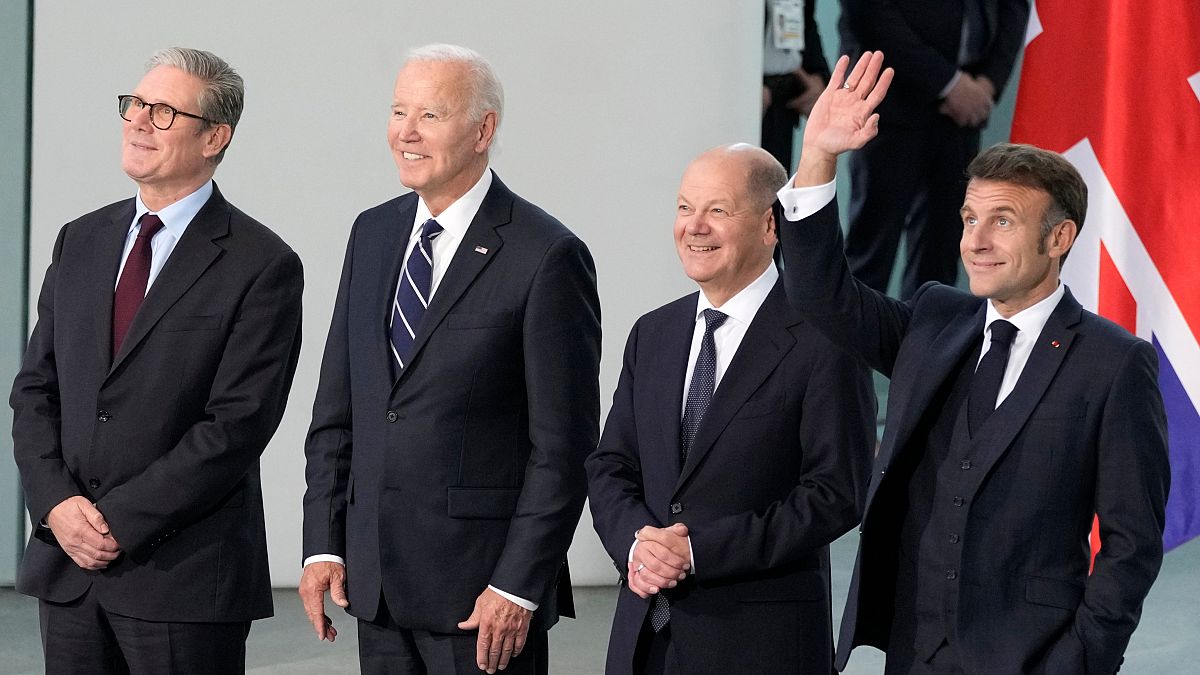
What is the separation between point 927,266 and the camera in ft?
18.9

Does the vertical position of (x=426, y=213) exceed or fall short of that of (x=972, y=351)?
it exceeds it

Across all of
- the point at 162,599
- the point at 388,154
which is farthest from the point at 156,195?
the point at 388,154

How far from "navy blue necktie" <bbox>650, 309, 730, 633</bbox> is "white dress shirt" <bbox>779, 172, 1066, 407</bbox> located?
1.18 feet

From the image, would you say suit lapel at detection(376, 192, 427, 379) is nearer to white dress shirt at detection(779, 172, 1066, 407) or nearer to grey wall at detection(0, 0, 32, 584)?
white dress shirt at detection(779, 172, 1066, 407)

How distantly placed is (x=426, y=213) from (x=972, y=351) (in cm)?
104

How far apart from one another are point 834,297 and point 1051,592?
22.2 inches

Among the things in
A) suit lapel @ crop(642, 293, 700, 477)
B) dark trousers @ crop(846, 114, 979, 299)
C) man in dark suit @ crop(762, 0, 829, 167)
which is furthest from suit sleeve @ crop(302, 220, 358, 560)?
dark trousers @ crop(846, 114, 979, 299)

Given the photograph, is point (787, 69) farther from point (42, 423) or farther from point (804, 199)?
point (42, 423)

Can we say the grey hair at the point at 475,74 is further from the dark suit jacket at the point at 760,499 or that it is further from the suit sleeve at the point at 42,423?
the suit sleeve at the point at 42,423

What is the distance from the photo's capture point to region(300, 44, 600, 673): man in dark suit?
97.0 inches

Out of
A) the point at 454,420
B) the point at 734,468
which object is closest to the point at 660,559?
the point at 734,468

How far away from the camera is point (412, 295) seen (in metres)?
2.55

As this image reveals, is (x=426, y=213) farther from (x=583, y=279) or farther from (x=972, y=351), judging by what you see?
(x=972, y=351)

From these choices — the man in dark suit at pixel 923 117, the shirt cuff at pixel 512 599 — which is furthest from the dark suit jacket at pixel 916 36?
the shirt cuff at pixel 512 599
